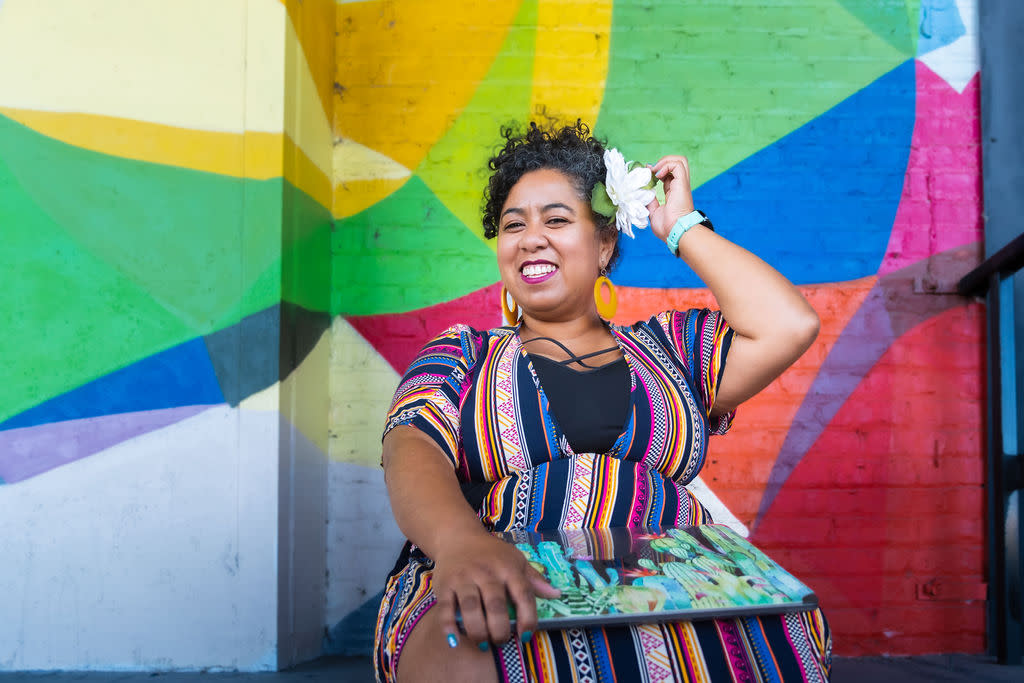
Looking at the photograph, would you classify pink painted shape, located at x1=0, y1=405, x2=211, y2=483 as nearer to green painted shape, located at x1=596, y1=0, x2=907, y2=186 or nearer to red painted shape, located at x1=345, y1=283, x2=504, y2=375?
red painted shape, located at x1=345, y1=283, x2=504, y2=375

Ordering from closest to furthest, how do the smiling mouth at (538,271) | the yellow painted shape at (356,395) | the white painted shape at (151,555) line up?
the smiling mouth at (538,271) < the white painted shape at (151,555) < the yellow painted shape at (356,395)

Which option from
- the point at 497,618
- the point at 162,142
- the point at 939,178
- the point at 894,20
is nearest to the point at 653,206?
the point at 497,618

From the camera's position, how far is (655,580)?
101 centimetres

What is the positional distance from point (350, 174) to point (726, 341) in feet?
6.45

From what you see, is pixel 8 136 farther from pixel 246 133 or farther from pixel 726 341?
pixel 726 341

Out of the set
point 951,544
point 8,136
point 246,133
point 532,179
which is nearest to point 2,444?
point 8,136

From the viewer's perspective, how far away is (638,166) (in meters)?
1.59

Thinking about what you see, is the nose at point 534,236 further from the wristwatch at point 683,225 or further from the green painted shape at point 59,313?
the green painted shape at point 59,313

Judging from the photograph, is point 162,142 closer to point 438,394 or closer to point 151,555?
point 151,555

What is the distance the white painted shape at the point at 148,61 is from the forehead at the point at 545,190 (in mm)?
1170

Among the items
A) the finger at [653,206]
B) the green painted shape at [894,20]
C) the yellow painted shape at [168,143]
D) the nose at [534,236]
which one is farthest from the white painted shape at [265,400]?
the green painted shape at [894,20]

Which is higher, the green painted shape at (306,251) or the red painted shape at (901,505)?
the green painted shape at (306,251)

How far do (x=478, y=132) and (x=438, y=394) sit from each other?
1850 mm

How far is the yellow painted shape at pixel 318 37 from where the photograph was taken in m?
2.60
